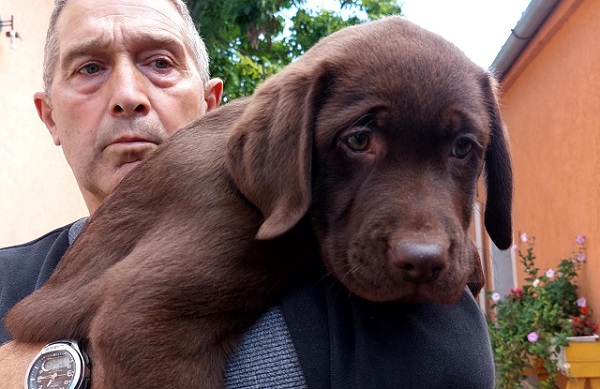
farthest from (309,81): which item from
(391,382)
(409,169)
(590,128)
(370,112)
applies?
(590,128)

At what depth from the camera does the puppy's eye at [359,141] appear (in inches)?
81.0

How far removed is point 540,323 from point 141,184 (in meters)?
5.19

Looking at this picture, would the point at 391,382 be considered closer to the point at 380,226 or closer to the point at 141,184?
the point at 380,226

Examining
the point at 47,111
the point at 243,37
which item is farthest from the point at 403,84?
the point at 243,37

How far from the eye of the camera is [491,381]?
6.65 feet

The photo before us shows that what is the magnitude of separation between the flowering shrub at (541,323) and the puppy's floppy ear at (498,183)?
13.7ft

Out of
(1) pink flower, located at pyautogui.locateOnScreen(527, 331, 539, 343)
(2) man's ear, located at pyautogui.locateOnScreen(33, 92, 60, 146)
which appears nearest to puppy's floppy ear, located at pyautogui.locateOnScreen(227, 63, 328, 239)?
(2) man's ear, located at pyautogui.locateOnScreen(33, 92, 60, 146)

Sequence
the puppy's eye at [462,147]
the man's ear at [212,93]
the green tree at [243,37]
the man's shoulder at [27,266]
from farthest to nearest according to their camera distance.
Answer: the green tree at [243,37]
the man's ear at [212,93]
the man's shoulder at [27,266]
the puppy's eye at [462,147]

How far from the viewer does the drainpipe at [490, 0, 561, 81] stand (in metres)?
6.89

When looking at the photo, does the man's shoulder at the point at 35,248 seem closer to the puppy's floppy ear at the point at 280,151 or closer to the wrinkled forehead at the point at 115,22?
the wrinkled forehead at the point at 115,22

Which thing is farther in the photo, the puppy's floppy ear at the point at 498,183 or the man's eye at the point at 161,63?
the man's eye at the point at 161,63

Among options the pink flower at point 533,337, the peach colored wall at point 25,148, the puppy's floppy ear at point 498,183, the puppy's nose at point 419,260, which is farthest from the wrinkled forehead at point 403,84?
the peach colored wall at point 25,148

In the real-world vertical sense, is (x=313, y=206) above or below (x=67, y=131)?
above

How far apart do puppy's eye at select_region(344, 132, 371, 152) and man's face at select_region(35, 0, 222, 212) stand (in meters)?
1.30
